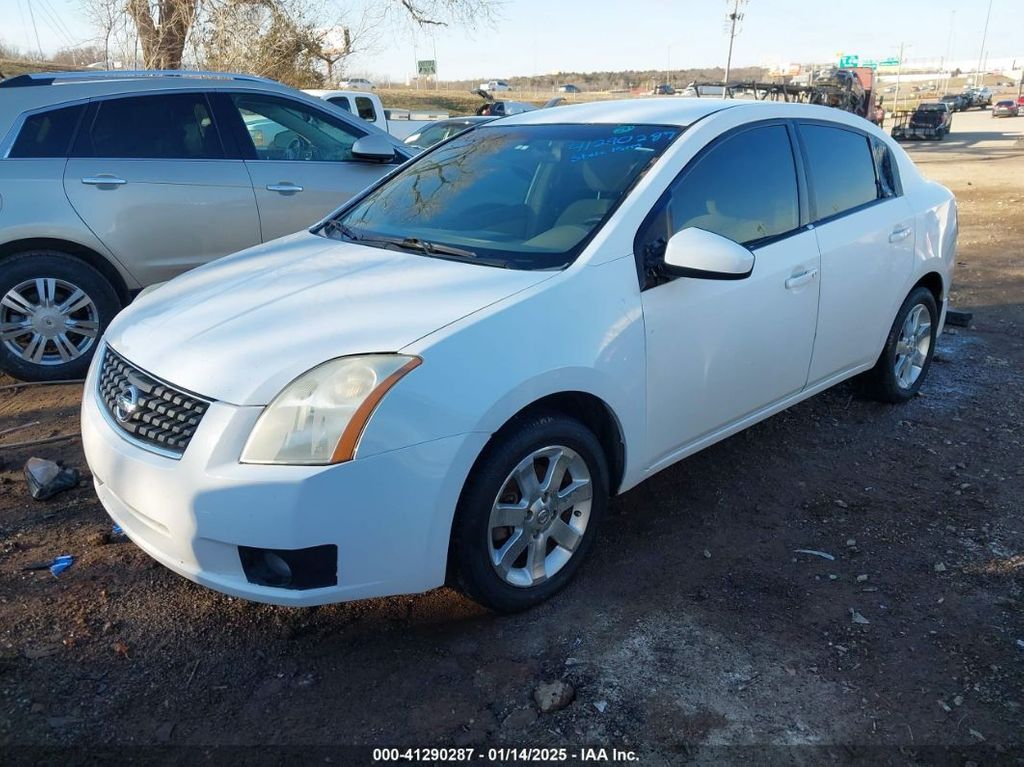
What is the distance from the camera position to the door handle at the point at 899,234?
14.7 ft

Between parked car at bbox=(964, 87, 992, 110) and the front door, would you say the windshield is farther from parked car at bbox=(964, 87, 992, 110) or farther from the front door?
parked car at bbox=(964, 87, 992, 110)

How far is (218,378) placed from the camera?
2.57 m

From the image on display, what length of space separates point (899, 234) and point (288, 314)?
3.35 m

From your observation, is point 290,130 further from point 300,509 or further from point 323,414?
point 300,509

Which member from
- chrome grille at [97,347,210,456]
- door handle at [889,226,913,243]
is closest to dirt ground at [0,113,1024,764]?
chrome grille at [97,347,210,456]

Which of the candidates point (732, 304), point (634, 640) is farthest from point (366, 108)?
point (634, 640)

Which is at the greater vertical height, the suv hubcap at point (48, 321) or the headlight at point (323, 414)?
the headlight at point (323, 414)

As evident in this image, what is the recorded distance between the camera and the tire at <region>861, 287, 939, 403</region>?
15.9 feet

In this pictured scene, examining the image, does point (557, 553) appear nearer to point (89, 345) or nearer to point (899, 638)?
point (899, 638)

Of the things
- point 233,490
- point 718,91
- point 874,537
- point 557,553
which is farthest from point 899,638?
point 718,91

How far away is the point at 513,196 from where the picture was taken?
11.8 ft

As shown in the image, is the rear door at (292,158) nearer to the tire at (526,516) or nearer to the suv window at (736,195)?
the suv window at (736,195)

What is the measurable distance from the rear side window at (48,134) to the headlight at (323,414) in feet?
12.0

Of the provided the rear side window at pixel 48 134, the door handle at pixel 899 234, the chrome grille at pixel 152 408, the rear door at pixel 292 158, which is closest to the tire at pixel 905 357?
the door handle at pixel 899 234
